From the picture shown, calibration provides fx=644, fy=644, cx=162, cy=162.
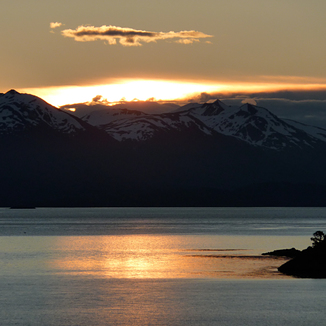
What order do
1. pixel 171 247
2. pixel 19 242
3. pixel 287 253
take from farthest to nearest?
pixel 19 242
pixel 171 247
pixel 287 253

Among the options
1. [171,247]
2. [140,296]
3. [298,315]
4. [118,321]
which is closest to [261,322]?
[298,315]

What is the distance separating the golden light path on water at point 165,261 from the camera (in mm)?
81062

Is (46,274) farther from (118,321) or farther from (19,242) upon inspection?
(19,242)

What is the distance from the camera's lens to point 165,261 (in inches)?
3900

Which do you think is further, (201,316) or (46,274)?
(46,274)

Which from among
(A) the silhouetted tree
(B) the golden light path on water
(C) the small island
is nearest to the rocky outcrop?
(C) the small island

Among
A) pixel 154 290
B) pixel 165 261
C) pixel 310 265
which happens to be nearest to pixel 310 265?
pixel 310 265

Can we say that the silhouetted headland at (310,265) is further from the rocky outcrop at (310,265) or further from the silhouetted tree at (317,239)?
the silhouetted tree at (317,239)

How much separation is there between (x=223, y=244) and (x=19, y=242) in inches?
1757

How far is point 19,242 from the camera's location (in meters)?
142

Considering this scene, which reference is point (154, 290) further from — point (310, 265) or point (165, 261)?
point (165, 261)

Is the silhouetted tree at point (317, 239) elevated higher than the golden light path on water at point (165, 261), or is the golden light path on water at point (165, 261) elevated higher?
the silhouetted tree at point (317, 239)

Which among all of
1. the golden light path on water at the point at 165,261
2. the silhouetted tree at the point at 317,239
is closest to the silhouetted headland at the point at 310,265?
the silhouetted tree at the point at 317,239

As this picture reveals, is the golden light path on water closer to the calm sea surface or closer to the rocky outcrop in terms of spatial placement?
the calm sea surface
